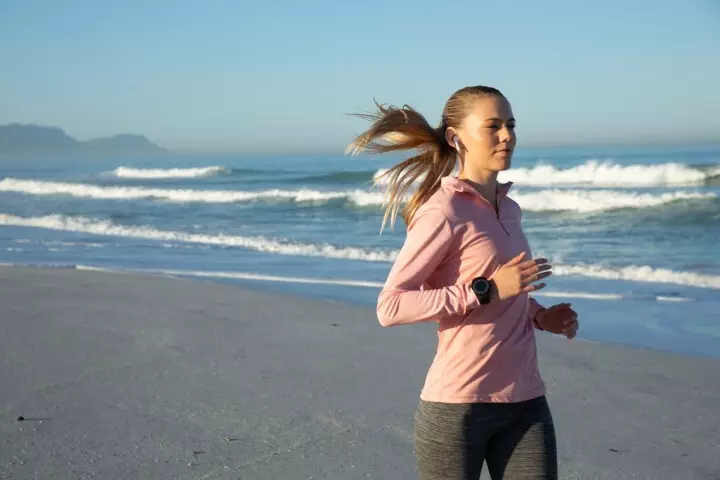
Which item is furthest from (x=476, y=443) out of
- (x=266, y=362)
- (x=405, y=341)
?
(x=405, y=341)

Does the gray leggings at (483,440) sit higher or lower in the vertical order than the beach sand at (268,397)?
higher

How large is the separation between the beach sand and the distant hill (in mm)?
121637

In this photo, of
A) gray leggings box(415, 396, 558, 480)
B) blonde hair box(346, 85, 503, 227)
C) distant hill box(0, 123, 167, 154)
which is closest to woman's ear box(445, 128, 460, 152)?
blonde hair box(346, 85, 503, 227)

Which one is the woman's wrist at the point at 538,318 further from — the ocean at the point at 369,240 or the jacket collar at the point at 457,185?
the ocean at the point at 369,240

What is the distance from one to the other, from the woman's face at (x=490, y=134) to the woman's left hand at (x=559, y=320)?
0.47m

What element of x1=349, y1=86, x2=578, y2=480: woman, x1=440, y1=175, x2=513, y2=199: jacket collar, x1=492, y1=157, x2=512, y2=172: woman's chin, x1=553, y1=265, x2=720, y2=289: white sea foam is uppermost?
x1=492, y1=157, x2=512, y2=172: woman's chin

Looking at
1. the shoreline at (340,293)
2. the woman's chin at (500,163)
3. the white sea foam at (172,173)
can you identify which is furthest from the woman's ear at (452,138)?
the white sea foam at (172,173)

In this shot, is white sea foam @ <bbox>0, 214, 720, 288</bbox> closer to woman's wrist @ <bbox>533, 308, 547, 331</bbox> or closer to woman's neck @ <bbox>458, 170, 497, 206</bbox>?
woman's wrist @ <bbox>533, 308, 547, 331</bbox>

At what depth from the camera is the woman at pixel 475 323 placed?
2453 millimetres

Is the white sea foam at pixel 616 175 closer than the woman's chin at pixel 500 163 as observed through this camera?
No

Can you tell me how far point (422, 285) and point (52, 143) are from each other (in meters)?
144

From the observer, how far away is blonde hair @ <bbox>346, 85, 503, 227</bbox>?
2713 mm

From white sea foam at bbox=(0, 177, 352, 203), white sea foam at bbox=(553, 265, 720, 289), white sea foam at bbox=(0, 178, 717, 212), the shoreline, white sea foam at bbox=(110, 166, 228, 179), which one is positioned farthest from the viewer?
white sea foam at bbox=(110, 166, 228, 179)

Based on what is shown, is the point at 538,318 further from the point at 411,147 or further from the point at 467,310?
the point at 411,147
